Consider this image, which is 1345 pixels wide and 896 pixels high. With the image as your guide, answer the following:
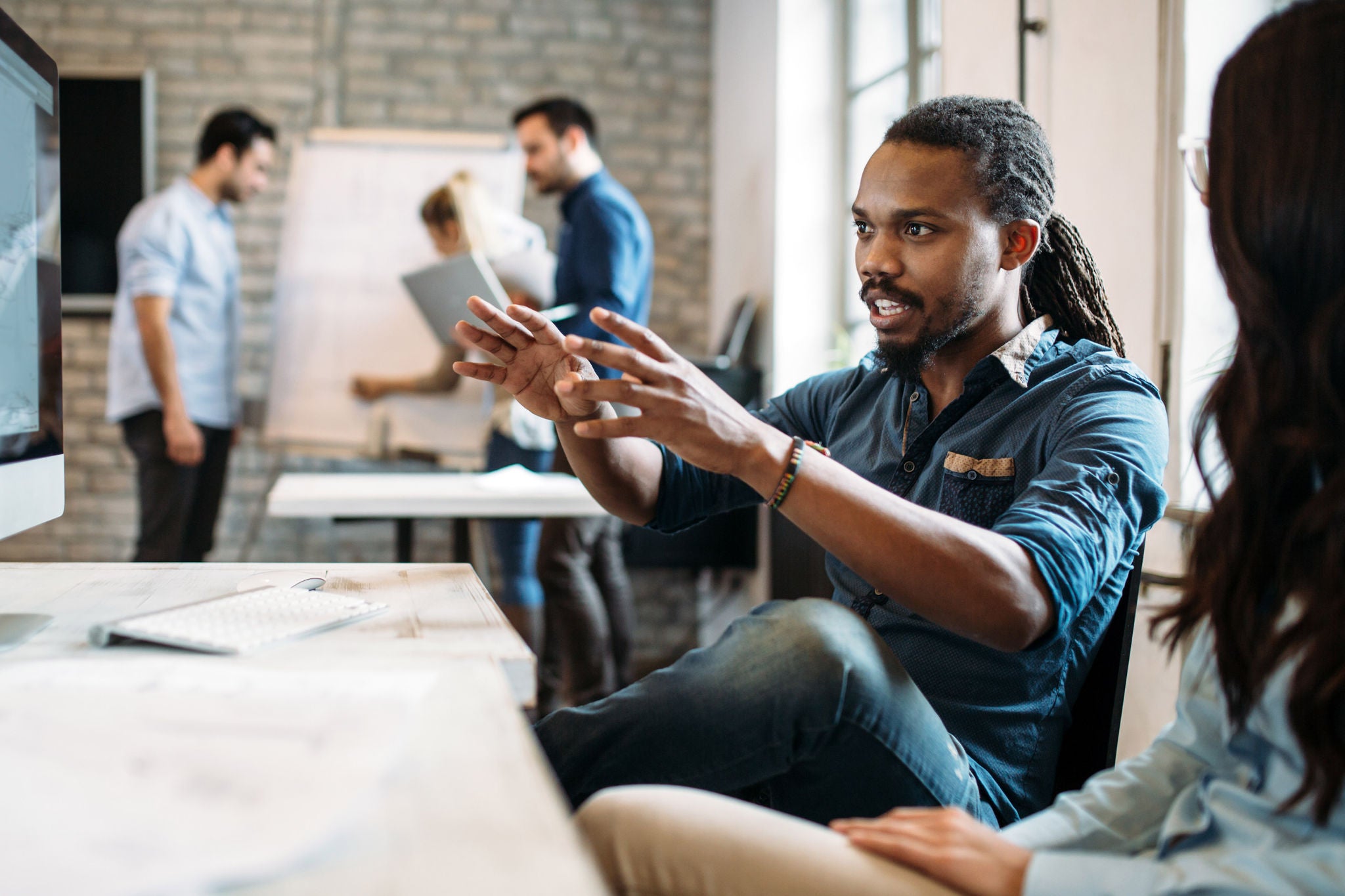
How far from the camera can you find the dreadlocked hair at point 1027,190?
1190 mm

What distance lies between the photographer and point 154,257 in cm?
291

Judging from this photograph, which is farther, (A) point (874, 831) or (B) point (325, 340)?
(B) point (325, 340)

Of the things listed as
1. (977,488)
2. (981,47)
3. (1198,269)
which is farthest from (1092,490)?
(981,47)

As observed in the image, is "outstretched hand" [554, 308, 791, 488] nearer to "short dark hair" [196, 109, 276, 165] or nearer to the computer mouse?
the computer mouse

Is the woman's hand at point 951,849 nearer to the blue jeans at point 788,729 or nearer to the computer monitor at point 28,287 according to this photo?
the blue jeans at point 788,729

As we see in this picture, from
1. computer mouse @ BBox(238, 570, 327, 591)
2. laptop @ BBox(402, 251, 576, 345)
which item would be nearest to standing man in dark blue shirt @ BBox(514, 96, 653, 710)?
laptop @ BBox(402, 251, 576, 345)

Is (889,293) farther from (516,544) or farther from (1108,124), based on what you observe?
(516,544)

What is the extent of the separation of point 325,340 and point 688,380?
9.35 ft

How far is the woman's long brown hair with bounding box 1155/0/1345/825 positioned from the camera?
2.06 feet

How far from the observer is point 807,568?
2797 millimetres

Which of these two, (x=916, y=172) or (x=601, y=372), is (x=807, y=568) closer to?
(x=601, y=372)

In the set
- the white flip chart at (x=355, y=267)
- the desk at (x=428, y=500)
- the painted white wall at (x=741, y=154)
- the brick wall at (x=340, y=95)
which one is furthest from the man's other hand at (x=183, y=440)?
the painted white wall at (x=741, y=154)

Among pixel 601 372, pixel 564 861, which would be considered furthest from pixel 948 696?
pixel 601 372

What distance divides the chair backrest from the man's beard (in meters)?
0.33
